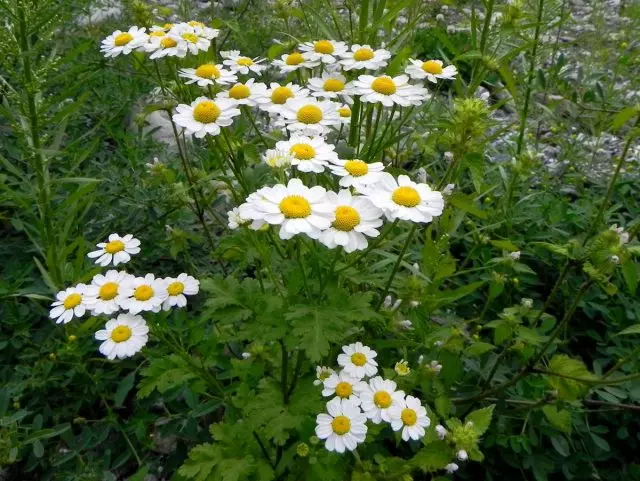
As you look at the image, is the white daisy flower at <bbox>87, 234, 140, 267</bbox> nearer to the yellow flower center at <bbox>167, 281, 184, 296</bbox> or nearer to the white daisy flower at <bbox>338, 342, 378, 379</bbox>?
the yellow flower center at <bbox>167, 281, 184, 296</bbox>

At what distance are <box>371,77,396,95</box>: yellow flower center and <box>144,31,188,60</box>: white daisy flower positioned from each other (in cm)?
52

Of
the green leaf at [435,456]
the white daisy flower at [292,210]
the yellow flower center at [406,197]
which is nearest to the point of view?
the white daisy flower at [292,210]

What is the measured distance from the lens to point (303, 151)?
4.33 ft

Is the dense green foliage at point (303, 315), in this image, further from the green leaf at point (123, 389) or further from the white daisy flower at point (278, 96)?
the white daisy flower at point (278, 96)

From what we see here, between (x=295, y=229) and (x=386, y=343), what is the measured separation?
2.08ft

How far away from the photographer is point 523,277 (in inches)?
87.3

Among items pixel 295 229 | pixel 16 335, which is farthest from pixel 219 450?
pixel 16 335

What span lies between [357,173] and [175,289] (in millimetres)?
522

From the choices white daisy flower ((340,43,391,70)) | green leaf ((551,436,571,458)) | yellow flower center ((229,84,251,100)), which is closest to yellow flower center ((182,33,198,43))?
yellow flower center ((229,84,251,100))

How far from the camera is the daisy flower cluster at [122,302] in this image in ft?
4.30

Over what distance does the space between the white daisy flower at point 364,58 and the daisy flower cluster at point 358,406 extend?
2.49ft

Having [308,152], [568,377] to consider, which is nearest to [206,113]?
[308,152]

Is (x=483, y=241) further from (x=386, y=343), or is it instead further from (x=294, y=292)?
(x=294, y=292)

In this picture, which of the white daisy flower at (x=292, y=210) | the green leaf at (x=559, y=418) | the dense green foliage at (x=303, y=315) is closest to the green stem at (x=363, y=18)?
the dense green foliage at (x=303, y=315)
